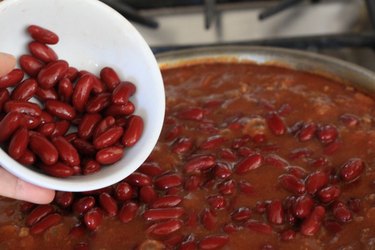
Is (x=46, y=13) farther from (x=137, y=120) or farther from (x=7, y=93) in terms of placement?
(x=137, y=120)

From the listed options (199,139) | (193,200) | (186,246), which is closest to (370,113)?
(199,139)

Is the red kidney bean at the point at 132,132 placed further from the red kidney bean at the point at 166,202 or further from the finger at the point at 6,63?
the finger at the point at 6,63

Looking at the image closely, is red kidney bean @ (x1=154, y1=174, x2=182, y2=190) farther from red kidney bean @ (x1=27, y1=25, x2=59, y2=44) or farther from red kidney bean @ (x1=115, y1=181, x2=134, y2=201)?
red kidney bean @ (x1=27, y1=25, x2=59, y2=44)

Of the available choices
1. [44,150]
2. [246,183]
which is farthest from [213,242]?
[44,150]

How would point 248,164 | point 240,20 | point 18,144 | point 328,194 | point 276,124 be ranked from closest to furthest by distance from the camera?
point 18,144 < point 328,194 < point 248,164 < point 276,124 < point 240,20

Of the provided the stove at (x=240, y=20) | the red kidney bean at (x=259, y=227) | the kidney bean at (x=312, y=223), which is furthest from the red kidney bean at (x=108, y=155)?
the stove at (x=240, y=20)

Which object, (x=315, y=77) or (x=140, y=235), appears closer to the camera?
(x=140, y=235)

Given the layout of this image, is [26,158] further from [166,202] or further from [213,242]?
[213,242]
